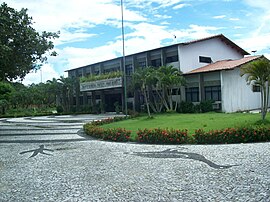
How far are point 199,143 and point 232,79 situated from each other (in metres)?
17.4

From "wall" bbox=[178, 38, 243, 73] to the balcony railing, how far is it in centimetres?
669

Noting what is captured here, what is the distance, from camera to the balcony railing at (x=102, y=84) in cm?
3181

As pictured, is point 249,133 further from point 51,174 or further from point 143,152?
point 51,174

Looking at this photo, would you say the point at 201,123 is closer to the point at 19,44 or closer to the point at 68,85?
the point at 19,44

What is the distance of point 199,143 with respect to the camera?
11.0m

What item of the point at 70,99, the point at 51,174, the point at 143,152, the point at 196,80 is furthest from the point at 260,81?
the point at 70,99

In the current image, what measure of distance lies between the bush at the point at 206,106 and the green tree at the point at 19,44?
1399 cm

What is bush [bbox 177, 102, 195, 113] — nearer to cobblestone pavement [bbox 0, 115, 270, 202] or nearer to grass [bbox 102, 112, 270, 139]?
grass [bbox 102, 112, 270, 139]

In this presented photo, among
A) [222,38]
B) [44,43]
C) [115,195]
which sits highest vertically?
[222,38]

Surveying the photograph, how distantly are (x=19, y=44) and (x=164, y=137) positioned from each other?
917cm

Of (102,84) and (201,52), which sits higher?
(201,52)

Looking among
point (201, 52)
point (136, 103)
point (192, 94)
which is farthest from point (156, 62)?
point (192, 94)

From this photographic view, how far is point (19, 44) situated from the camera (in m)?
15.7

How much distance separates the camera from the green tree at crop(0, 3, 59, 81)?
1462 cm
